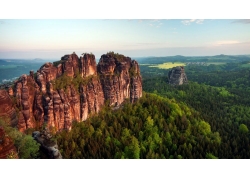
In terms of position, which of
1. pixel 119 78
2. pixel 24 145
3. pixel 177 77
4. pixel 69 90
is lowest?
pixel 24 145

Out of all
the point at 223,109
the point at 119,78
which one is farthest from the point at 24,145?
the point at 223,109

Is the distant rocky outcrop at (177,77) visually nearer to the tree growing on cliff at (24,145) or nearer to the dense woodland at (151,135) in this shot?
the dense woodland at (151,135)

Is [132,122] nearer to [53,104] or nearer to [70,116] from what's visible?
[70,116]

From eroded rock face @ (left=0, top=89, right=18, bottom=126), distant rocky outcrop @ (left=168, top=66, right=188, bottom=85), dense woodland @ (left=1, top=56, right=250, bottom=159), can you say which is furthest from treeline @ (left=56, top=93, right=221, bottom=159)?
distant rocky outcrop @ (left=168, top=66, right=188, bottom=85)

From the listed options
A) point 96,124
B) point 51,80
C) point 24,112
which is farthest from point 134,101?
point 24,112

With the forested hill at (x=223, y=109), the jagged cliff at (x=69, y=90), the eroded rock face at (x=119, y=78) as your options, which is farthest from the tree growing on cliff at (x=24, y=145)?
the forested hill at (x=223, y=109)

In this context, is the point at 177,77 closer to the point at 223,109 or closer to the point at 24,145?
the point at 223,109
